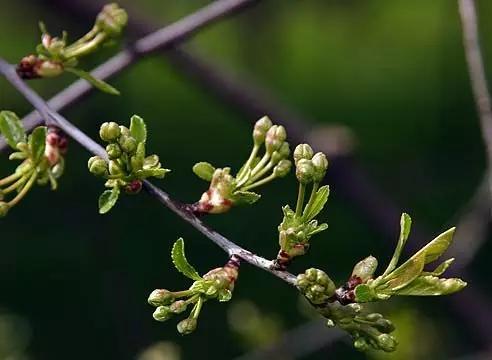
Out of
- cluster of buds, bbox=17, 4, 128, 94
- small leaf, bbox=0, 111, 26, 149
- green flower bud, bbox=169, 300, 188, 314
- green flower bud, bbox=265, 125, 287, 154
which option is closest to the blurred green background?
cluster of buds, bbox=17, 4, 128, 94

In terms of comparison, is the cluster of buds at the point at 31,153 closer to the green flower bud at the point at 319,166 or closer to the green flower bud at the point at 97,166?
the green flower bud at the point at 97,166

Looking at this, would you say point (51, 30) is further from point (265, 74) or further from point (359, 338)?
point (265, 74)

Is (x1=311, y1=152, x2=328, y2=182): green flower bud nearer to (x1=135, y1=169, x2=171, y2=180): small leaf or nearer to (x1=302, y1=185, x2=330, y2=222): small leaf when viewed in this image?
(x1=302, y1=185, x2=330, y2=222): small leaf

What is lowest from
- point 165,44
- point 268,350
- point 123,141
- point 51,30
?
point 268,350

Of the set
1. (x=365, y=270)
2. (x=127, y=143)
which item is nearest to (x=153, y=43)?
(x=127, y=143)

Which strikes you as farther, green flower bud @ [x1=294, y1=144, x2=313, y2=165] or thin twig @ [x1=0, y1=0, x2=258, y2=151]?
thin twig @ [x1=0, y1=0, x2=258, y2=151]

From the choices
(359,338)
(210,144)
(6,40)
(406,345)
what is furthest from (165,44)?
(6,40)
